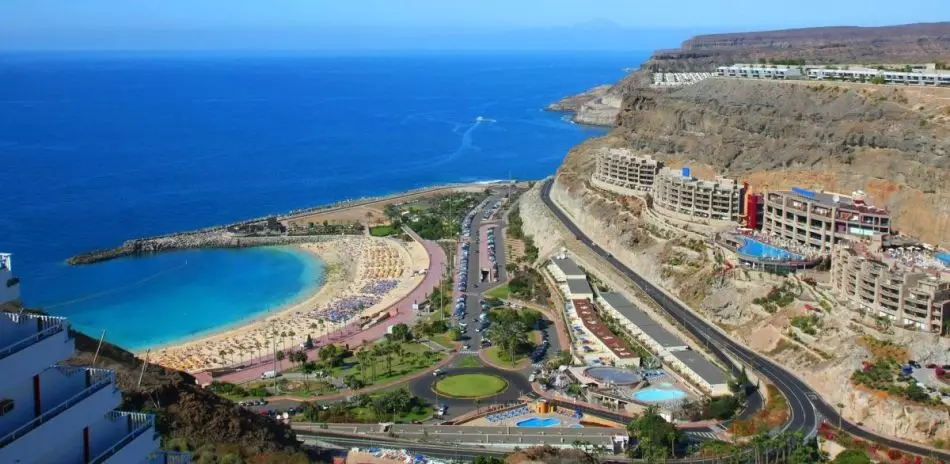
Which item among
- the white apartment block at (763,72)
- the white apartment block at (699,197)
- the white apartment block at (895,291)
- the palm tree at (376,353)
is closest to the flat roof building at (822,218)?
the white apartment block at (699,197)

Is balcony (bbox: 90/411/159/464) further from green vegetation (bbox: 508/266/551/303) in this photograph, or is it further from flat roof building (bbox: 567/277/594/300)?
green vegetation (bbox: 508/266/551/303)

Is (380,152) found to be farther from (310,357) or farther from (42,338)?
(42,338)

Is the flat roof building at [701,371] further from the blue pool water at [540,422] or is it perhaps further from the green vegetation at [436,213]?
the green vegetation at [436,213]

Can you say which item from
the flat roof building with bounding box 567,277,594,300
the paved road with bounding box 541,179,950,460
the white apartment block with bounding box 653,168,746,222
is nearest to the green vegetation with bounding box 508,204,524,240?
the white apartment block with bounding box 653,168,746,222

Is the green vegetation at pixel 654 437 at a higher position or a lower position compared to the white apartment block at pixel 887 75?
lower

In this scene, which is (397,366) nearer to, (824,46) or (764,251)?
(764,251)

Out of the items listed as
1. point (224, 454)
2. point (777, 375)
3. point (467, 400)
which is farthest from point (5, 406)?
point (777, 375)
